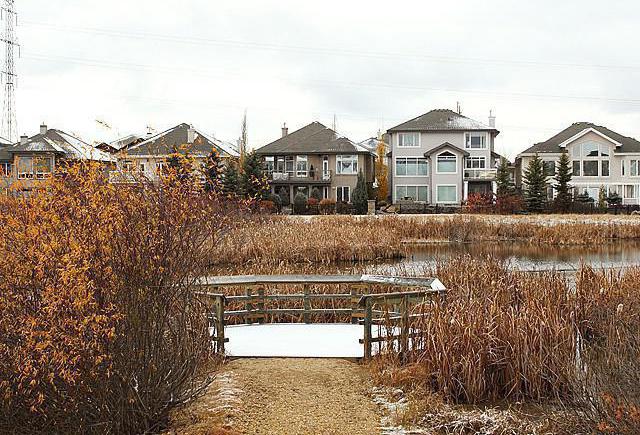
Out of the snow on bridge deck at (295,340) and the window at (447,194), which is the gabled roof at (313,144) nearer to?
the window at (447,194)

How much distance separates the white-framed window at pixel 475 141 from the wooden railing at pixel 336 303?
134 ft

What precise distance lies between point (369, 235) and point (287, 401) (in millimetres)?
20065

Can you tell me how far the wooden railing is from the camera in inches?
337

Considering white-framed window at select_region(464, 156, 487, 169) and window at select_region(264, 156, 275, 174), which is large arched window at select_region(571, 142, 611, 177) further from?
window at select_region(264, 156, 275, 174)

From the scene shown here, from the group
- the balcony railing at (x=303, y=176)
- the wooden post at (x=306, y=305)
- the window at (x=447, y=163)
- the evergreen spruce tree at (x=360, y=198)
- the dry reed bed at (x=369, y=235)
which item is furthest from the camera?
the balcony railing at (x=303, y=176)

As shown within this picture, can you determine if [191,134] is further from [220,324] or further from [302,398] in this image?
[302,398]

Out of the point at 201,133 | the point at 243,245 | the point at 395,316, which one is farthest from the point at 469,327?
the point at 201,133

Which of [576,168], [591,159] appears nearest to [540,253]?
[576,168]

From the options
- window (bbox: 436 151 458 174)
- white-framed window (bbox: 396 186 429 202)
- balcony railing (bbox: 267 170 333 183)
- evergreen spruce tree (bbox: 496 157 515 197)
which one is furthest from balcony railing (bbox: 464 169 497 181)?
balcony railing (bbox: 267 170 333 183)

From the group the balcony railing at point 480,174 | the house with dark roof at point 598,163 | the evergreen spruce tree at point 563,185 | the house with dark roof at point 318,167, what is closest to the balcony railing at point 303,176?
the house with dark roof at point 318,167

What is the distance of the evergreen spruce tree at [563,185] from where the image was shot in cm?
4584

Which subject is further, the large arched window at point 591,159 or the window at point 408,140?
the window at point 408,140

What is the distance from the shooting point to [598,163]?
A: 5250cm

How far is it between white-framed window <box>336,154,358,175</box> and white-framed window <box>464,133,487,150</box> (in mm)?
8266
